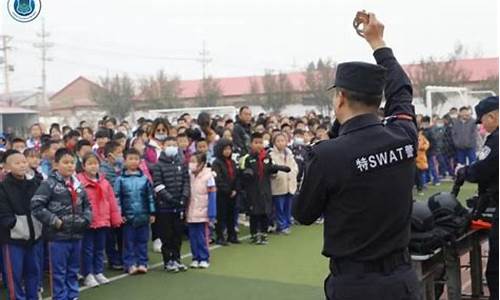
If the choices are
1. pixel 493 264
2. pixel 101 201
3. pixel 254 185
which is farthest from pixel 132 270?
pixel 493 264

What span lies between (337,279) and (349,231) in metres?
0.22

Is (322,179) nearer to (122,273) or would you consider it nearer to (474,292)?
(474,292)

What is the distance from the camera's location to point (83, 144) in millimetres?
8273

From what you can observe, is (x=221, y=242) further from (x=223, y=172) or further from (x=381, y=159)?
(x=381, y=159)

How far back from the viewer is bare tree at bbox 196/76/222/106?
4603 centimetres

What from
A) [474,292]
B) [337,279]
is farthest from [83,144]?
[337,279]

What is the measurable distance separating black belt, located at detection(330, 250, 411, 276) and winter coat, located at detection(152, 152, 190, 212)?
16.0 ft

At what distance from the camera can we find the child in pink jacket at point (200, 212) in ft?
25.8

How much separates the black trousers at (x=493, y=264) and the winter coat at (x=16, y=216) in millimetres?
3921

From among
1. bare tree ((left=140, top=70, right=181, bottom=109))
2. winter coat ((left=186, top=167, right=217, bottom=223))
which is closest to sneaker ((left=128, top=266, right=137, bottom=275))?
winter coat ((left=186, top=167, right=217, bottom=223))

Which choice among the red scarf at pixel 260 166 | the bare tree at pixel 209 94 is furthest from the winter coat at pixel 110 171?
the bare tree at pixel 209 94

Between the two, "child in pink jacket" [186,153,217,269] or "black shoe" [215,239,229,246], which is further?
"black shoe" [215,239,229,246]

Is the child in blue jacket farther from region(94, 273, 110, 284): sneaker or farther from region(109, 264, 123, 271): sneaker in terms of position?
region(94, 273, 110, 284): sneaker

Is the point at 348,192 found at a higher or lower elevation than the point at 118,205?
higher
